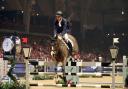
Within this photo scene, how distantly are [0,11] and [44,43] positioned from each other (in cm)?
693

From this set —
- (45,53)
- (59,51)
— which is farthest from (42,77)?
(45,53)

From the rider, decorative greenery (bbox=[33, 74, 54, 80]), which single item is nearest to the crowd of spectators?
decorative greenery (bbox=[33, 74, 54, 80])

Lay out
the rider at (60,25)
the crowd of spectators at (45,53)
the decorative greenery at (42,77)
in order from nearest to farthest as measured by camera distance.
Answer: the rider at (60,25) < the decorative greenery at (42,77) < the crowd of spectators at (45,53)

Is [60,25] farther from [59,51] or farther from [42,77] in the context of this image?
[42,77]

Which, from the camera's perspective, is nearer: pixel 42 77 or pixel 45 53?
pixel 42 77

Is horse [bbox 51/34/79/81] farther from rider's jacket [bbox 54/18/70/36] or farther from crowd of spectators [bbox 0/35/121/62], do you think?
crowd of spectators [bbox 0/35/121/62]

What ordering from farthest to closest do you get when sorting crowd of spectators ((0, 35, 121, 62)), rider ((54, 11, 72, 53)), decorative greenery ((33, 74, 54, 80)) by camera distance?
crowd of spectators ((0, 35, 121, 62))
decorative greenery ((33, 74, 54, 80))
rider ((54, 11, 72, 53))

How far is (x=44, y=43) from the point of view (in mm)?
44625

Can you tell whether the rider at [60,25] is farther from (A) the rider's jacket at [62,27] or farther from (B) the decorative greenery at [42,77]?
(B) the decorative greenery at [42,77]

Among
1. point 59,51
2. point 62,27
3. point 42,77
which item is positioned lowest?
point 42,77

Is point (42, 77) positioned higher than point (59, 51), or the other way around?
point (59, 51)

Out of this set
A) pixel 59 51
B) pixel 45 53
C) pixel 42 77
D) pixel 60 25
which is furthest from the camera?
pixel 45 53

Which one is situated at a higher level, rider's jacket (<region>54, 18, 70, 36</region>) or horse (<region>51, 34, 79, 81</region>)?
rider's jacket (<region>54, 18, 70, 36</region>)

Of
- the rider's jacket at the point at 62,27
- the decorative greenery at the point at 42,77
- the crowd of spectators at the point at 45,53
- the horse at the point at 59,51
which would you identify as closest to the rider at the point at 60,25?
the rider's jacket at the point at 62,27
